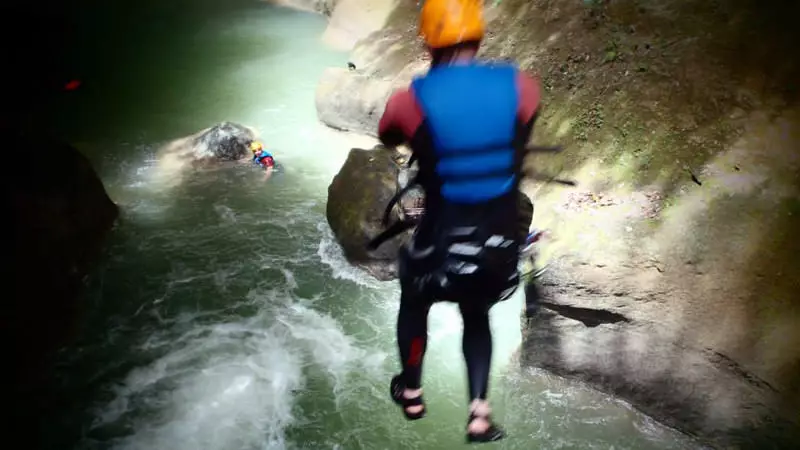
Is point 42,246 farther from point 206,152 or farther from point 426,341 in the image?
point 426,341

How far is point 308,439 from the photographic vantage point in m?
4.59

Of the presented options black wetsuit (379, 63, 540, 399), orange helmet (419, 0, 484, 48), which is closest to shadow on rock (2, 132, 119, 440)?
black wetsuit (379, 63, 540, 399)

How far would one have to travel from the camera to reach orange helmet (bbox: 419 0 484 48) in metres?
2.03

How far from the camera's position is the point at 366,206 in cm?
612

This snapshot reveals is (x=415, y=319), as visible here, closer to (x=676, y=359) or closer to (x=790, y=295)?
(x=676, y=359)

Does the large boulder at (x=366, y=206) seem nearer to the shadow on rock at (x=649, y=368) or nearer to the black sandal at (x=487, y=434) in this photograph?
the shadow on rock at (x=649, y=368)

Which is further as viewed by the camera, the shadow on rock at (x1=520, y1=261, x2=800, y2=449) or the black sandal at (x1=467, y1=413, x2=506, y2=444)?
the shadow on rock at (x1=520, y1=261, x2=800, y2=449)

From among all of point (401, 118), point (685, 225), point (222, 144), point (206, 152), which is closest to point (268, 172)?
point (222, 144)

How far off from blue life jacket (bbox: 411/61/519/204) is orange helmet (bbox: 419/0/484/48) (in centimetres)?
13

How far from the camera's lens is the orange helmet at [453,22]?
2029 mm

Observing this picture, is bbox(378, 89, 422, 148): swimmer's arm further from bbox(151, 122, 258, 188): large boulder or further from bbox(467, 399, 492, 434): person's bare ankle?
bbox(151, 122, 258, 188): large boulder

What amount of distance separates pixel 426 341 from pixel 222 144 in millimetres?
6820

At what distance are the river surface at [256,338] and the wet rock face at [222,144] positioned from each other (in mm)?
295

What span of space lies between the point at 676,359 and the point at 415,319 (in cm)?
281
